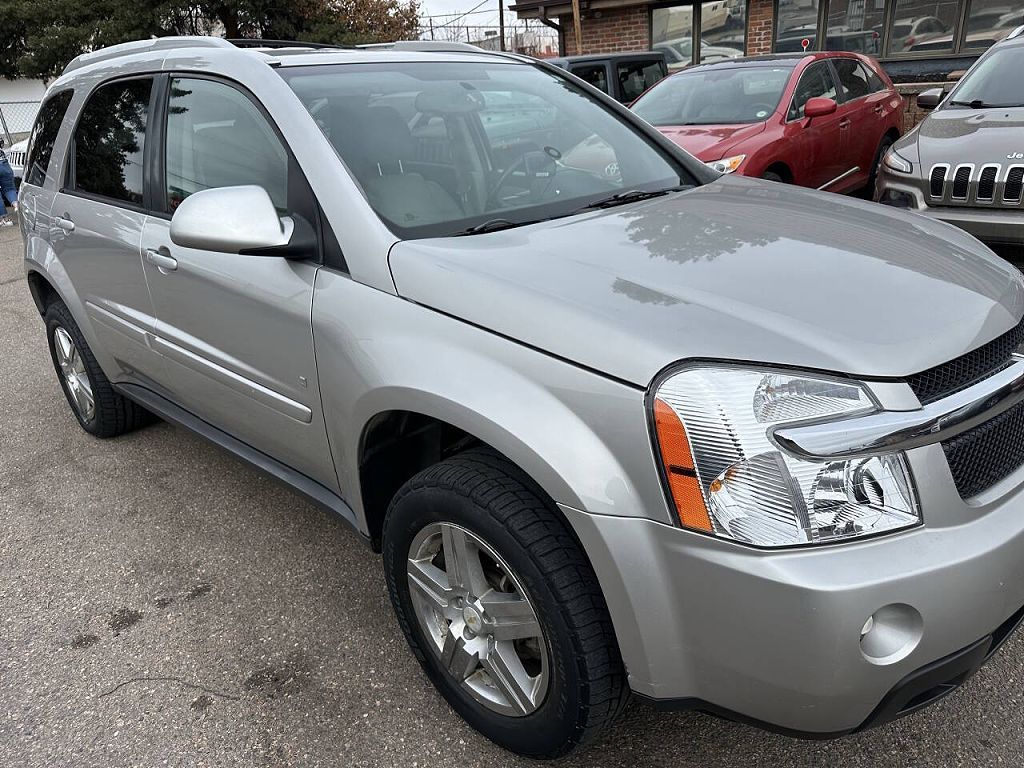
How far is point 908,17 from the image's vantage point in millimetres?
13086

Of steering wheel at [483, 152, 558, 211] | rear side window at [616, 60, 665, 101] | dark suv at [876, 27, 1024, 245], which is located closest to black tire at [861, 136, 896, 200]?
dark suv at [876, 27, 1024, 245]

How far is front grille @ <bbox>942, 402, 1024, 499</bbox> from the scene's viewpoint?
1.61 meters

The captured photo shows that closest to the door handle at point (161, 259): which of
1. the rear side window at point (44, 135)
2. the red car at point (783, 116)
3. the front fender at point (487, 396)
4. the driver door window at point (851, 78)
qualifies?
the front fender at point (487, 396)

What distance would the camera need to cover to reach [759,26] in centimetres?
1388

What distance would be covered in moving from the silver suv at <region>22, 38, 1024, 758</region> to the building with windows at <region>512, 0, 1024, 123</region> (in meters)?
10.7

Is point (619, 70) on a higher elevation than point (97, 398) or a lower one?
higher

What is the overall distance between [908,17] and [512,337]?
14300mm

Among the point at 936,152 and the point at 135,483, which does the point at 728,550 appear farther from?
the point at 936,152

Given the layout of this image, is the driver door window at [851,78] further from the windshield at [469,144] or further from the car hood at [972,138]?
the windshield at [469,144]

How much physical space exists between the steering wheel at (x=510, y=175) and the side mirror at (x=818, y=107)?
4.52 m

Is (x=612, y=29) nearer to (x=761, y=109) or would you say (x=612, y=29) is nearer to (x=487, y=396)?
(x=761, y=109)

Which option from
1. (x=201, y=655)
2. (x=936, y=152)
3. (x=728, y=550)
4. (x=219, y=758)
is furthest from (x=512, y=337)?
(x=936, y=152)

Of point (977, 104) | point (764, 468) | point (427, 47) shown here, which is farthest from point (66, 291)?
point (977, 104)

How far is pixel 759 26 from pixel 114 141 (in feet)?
43.4
